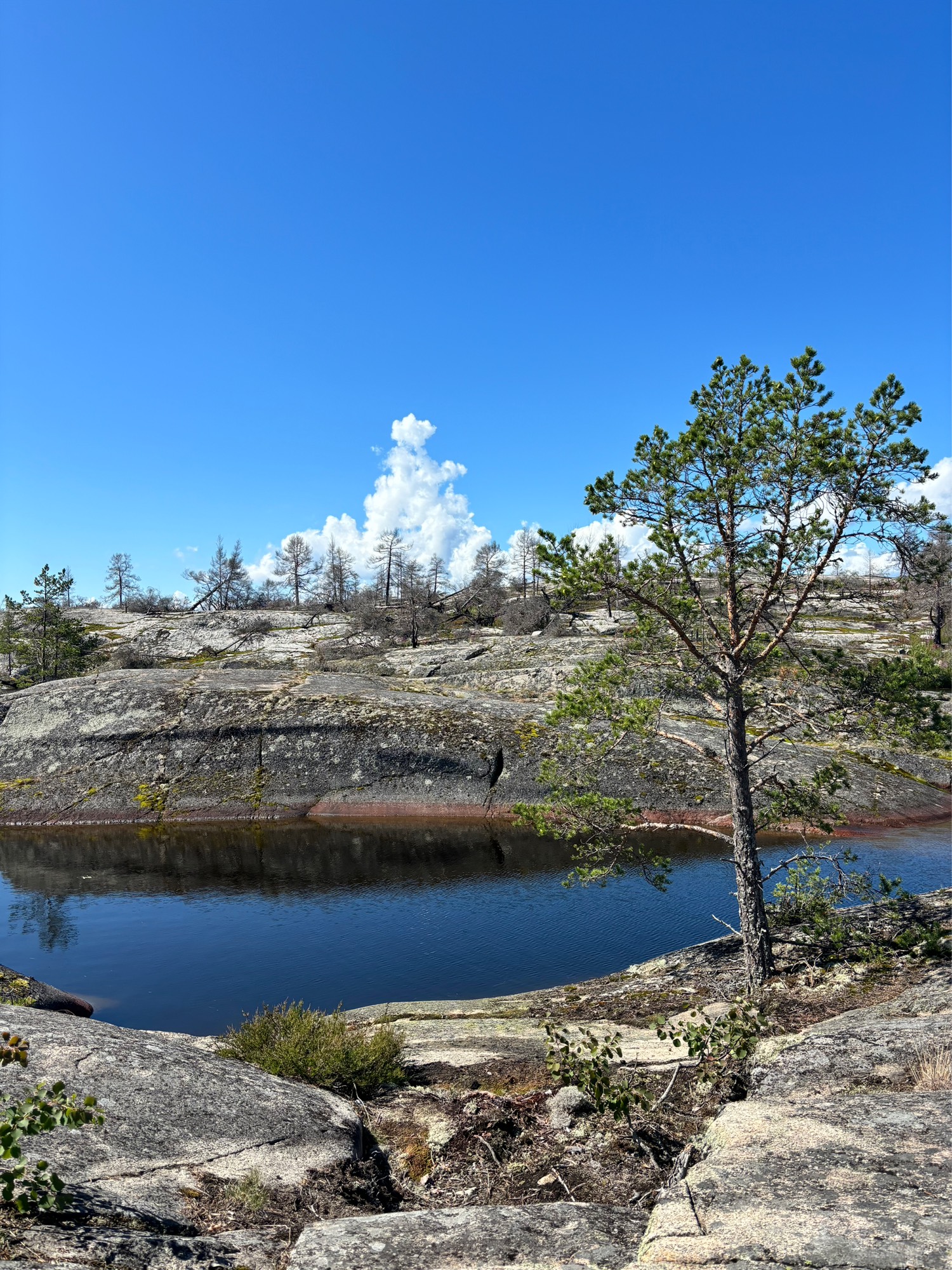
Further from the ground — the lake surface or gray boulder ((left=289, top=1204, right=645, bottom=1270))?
gray boulder ((left=289, top=1204, right=645, bottom=1270))

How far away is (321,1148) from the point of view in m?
8.67

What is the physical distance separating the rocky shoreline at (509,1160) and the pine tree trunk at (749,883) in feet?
4.44

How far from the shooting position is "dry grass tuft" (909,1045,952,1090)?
25.9 feet

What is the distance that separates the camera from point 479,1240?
6.25m

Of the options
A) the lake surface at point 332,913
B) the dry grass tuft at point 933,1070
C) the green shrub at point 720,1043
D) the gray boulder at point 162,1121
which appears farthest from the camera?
the lake surface at point 332,913

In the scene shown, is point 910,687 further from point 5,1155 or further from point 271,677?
point 271,677

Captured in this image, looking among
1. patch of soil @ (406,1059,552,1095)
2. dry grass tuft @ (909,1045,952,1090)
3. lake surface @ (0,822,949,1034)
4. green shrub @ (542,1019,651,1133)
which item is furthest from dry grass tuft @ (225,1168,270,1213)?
lake surface @ (0,822,949,1034)

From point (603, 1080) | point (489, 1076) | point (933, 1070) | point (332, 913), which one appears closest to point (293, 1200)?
point (603, 1080)

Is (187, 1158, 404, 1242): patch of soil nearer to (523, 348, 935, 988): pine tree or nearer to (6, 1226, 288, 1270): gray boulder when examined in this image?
(6, 1226, 288, 1270): gray boulder

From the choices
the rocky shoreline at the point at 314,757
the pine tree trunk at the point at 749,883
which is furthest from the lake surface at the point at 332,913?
the pine tree trunk at the point at 749,883

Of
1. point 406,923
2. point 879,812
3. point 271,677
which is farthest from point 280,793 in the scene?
point 879,812

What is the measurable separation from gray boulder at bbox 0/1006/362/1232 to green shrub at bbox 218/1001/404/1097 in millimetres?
1252

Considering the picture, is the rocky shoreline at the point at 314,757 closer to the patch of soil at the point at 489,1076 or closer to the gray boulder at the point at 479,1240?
the patch of soil at the point at 489,1076

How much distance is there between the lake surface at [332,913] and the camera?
20641mm
